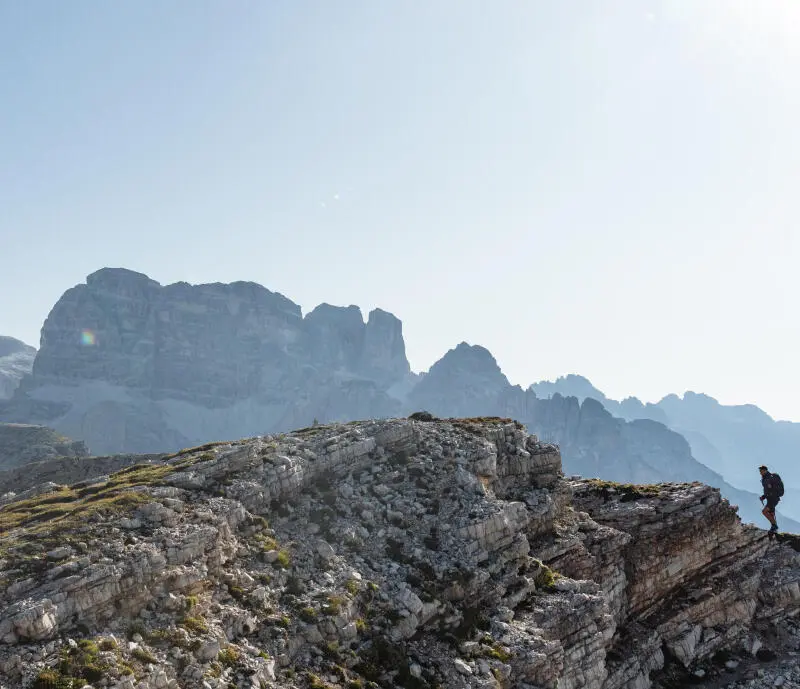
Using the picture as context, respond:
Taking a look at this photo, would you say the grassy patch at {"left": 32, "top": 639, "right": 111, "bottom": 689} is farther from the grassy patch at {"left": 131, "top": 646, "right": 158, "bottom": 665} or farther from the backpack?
the backpack

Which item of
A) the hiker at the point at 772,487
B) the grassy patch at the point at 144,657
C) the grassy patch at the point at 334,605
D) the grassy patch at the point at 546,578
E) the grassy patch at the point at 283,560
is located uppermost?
the hiker at the point at 772,487

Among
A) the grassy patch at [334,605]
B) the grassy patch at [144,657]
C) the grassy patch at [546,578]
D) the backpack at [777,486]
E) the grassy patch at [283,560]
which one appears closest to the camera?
the grassy patch at [144,657]

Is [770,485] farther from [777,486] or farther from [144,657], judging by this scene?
[144,657]

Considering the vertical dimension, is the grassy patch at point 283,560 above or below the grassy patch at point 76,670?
above

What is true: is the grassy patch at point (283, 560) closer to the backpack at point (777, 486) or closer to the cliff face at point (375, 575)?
the cliff face at point (375, 575)

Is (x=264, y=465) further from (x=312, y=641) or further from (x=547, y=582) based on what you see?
(x=547, y=582)

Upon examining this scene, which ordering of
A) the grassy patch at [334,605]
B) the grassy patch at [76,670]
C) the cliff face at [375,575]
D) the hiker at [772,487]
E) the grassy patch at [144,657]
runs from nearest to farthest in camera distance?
the grassy patch at [76,670]
the grassy patch at [144,657]
the cliff face at [375,575]
the grassy patch at [334,605]
the hiker at [772,487]

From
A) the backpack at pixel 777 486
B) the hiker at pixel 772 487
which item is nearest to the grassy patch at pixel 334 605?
the hiker at pixel 772 487

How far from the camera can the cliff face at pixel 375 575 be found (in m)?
19.8

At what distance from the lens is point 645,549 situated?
144 feet

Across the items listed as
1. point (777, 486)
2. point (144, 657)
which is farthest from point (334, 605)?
point (777, 486)

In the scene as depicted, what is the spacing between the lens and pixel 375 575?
90.2 ft

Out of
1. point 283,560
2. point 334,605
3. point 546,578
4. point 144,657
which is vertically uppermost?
point 283,560

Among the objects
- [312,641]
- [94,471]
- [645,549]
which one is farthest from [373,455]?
[94,471]
